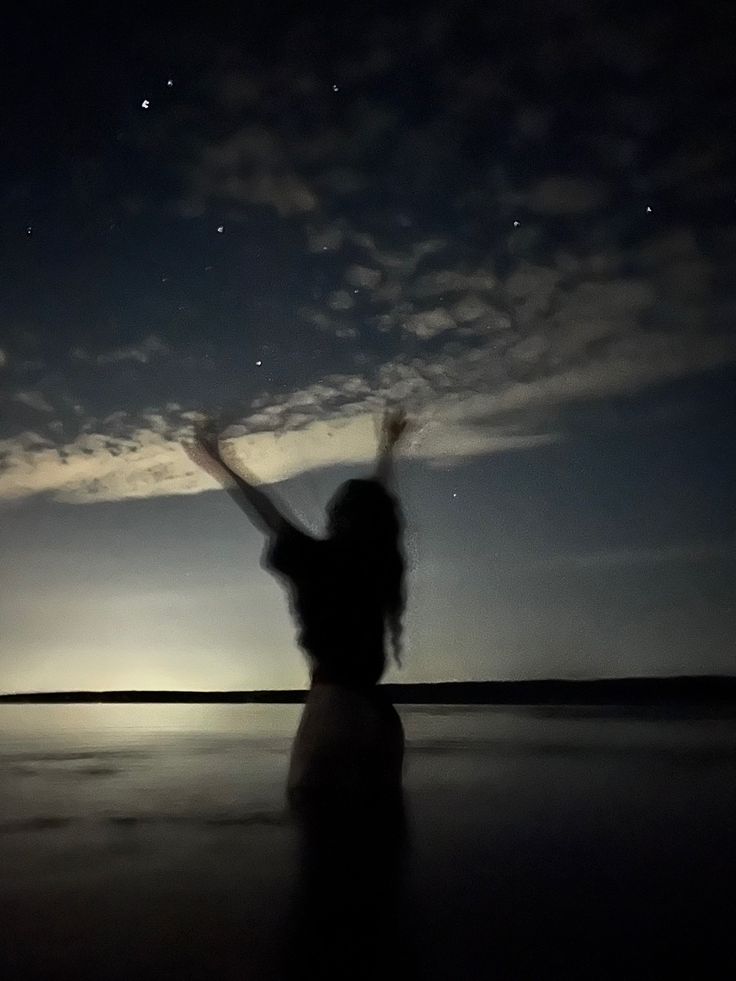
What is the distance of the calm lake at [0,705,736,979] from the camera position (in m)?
2.16

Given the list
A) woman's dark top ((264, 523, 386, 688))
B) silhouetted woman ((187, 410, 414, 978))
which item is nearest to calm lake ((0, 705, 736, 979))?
silhouetted woman ((187, 410, 414, 978))

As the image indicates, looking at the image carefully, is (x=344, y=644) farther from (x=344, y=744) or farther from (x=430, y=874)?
(x=430, y=874)

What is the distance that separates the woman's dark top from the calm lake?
27.6 inches

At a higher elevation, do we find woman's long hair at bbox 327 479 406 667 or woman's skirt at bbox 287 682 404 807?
woman's long hair at bbox 327 479 406 667

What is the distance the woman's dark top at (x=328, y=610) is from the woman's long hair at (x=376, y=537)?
75mm

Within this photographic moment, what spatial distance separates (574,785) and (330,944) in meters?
4.20

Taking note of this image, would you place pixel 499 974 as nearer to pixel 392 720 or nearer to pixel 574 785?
pixel 392 720

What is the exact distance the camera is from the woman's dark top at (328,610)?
9.96 feet

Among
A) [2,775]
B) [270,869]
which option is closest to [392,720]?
[270,869]

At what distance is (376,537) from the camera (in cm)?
313

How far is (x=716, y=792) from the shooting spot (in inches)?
219

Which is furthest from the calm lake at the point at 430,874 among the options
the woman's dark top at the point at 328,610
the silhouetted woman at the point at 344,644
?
the woman's dark top at the point at 328,610

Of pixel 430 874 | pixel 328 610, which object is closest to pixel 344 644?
pixel 328 610

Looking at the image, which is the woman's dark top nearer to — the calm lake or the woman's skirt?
the woman's skirt
